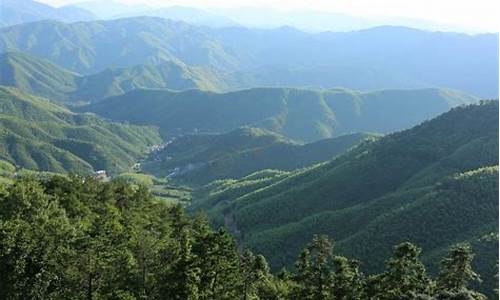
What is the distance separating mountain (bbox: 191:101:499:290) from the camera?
112 meters

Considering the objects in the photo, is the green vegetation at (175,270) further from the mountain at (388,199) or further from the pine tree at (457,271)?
the mountain at (388,199)

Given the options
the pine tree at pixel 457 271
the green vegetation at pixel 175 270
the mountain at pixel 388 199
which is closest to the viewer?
the pine tree at pixel 457 271

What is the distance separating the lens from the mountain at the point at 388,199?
369 feet

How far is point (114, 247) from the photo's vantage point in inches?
2026

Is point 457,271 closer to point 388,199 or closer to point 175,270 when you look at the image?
point 175,270

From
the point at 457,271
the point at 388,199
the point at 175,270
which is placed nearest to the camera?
the point at 457,271

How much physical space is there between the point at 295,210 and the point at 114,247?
103 metres

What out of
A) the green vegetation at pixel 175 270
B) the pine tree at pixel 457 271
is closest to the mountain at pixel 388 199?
the green vegetation at pixel 175 270

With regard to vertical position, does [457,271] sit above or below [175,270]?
above

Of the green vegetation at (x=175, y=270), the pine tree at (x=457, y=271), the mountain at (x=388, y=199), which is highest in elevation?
the pine tree at (x=457, y=271)

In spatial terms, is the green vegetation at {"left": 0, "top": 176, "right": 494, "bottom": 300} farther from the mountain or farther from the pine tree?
the mountain

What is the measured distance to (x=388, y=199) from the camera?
138 meters

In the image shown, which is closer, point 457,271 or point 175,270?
point 457,271

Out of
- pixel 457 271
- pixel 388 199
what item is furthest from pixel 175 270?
pixel 388 199
